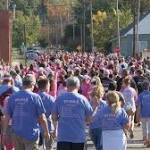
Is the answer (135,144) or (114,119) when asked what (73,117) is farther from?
(135,144)

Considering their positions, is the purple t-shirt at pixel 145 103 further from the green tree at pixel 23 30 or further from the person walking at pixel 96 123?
the green tree at pixel 23 30

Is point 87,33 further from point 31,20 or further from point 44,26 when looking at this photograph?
point 44,26

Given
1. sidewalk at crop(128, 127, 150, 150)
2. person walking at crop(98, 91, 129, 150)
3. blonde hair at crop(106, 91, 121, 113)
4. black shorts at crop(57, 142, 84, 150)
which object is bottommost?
sidewalk at crop(128, 127, 150, 150)

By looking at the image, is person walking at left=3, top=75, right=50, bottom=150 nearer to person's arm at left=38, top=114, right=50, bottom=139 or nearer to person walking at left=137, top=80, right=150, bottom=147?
person's arm at left=38, top=114, right=50, bottom=139

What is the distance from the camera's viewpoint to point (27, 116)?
11.5m

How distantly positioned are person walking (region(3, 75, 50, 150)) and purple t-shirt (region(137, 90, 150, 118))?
5719mm

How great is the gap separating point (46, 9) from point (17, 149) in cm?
16718

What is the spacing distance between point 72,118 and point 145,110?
5629 millimetres

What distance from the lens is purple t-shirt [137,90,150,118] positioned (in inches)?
666

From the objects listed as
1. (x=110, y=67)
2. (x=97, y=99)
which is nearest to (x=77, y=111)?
(x=97, y=99)

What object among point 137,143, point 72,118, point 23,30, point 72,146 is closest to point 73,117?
point 72,118

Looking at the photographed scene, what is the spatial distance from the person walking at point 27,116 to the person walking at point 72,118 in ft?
0.98

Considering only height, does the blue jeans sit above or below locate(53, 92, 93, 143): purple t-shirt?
below

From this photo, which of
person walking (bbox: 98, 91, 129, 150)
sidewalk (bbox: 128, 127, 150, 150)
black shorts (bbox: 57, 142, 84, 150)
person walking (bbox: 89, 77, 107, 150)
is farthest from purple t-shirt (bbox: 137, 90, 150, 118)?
black shorts (bbox: 57, 142, 84, 150)
